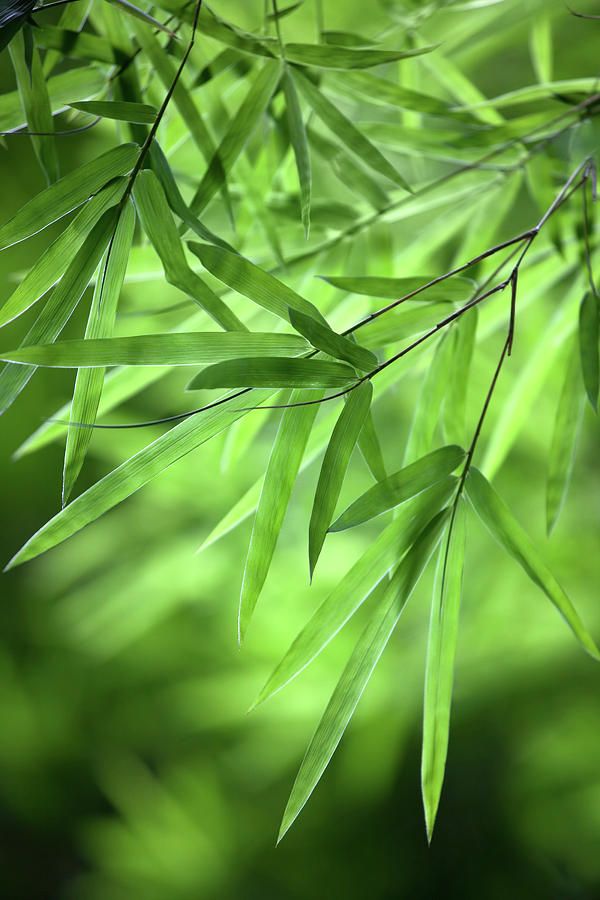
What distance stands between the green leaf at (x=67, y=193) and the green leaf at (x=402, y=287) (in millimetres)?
124

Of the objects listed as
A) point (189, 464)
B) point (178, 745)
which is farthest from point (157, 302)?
point (178, 745)

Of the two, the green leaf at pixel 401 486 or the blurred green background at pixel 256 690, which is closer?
the green leaf at pixel 401 486

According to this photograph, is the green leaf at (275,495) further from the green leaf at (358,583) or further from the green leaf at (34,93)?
the green leaf at (34,93)

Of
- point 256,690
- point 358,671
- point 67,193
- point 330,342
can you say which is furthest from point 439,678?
point 256,690

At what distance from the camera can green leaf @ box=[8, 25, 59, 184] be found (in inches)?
13.8

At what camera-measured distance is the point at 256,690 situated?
3.52 feet

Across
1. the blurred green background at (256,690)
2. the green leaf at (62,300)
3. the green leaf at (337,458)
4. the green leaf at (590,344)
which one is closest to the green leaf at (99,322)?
the green leaf at (62,300)

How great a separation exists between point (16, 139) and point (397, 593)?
3.54 ft

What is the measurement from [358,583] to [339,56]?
0.30 meters

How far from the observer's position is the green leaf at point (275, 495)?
1.14 ft

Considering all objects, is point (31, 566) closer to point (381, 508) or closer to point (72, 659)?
point (72, 659)

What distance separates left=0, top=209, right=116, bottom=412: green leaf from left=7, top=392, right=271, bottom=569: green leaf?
0.06 m

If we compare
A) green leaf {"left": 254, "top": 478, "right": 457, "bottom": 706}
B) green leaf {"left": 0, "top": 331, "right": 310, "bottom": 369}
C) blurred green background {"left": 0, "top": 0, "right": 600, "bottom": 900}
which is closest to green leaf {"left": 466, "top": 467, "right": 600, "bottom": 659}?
green leaf {"left": 254, "top": 478, "right": 457, "bottom": 706}

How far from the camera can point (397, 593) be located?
1.23 ft
